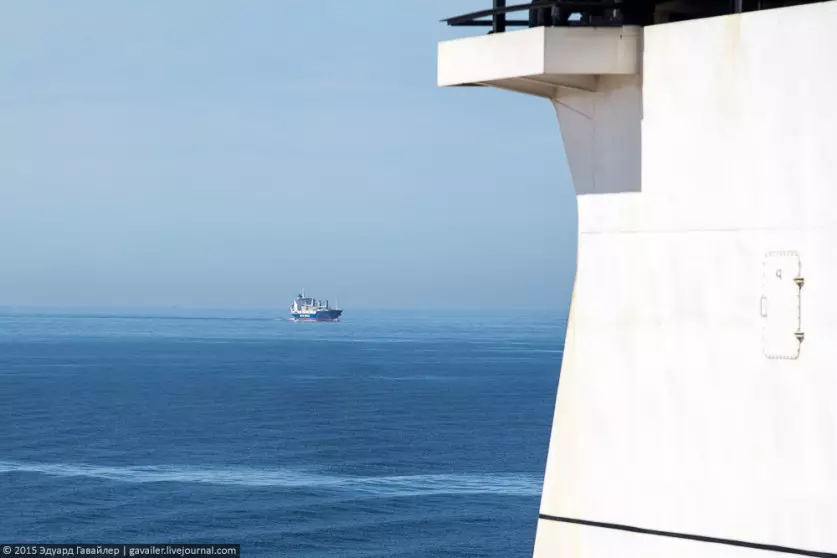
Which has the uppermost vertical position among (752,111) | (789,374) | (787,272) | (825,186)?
(752,111)

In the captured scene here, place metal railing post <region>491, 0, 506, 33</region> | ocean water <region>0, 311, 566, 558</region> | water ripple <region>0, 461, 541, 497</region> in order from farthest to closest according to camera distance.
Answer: water ripple <region>0, 461, 541, 497</region> < ocean water <region>0, 311, 566, 558</region> < metal railing post <region>491, 0, 506, 33</region>

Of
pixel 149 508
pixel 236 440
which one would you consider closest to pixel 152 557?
pixel 149 508

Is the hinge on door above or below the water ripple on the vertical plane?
above

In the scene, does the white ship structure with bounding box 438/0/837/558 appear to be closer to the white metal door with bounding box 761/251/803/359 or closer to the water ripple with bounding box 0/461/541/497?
the white metal door with bounding box 761/251/803/359

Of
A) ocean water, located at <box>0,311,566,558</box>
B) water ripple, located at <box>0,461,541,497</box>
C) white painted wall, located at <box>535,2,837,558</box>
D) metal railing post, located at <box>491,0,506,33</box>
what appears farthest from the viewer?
water ripple, located at <box>0,461,541,497</box>

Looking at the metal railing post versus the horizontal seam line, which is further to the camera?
the metal railing post

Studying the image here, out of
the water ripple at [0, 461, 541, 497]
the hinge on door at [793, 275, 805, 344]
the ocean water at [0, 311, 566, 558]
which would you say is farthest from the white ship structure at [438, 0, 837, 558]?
the water ripple at [0, 461, 541, 497]

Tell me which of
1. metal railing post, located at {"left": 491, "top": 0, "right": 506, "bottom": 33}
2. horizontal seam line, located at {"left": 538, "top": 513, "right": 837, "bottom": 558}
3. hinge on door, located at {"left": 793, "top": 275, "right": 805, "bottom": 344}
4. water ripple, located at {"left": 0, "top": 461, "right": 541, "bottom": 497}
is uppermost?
metal railing post, located at {"left": 491, "top": 0, "right": 506, "bottom": 33}

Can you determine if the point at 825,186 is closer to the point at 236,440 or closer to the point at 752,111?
the point at 752,111
